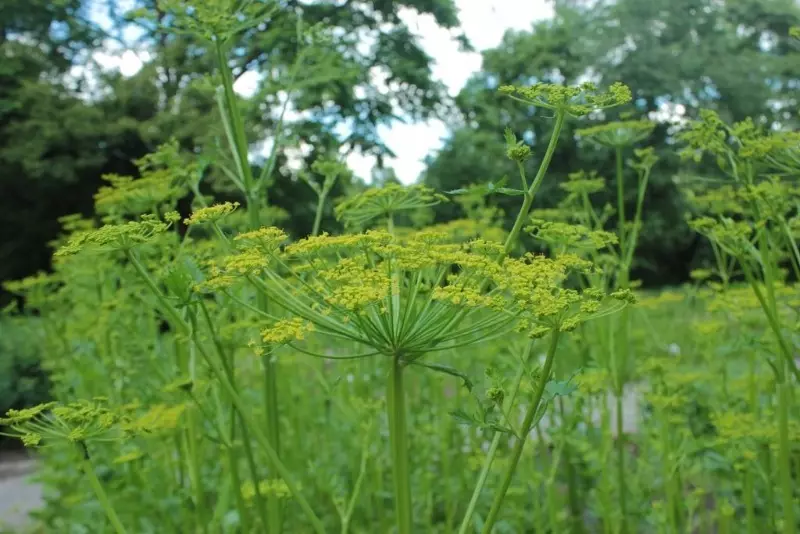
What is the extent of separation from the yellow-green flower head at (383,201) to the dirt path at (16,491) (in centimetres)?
383

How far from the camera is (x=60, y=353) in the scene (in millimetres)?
5172

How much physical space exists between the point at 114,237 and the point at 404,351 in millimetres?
664

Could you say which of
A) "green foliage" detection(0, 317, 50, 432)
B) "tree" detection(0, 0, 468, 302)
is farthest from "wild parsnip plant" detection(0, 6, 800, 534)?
"tree" detection(0, 0, 468, 302)

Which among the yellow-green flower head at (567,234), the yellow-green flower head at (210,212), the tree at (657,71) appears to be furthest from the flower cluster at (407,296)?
the tree at (657,71)

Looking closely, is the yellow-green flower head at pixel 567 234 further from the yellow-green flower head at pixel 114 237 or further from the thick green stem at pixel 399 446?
the yellow-green flower head at pixel 114 237

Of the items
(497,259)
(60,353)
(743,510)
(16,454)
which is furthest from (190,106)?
(497,259)

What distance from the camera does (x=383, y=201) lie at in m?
2.19

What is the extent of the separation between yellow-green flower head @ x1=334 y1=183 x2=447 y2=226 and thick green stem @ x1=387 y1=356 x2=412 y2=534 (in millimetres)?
666

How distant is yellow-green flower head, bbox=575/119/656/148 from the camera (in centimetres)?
301

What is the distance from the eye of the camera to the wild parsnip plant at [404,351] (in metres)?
1.51

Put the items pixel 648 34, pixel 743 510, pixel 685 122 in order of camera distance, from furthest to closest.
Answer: pixel 648 34 → pixel 743 510 → pixel 685 122

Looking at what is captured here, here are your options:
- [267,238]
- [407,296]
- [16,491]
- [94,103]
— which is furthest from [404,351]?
[94,103]

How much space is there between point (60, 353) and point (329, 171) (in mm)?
3117

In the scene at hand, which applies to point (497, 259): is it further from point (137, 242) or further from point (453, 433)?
point (453, 433)
